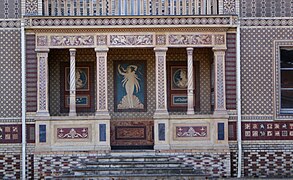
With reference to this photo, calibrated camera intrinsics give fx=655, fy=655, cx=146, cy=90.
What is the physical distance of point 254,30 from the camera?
20.5 m

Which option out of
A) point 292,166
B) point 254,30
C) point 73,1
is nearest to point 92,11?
point 73,1

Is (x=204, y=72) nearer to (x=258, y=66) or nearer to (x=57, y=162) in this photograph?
(x=258, y=66)

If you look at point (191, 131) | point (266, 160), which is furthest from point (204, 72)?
point (266, 160)

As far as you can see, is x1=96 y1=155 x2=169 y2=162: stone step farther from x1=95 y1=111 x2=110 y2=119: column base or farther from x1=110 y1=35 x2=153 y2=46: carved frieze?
x1=110 y1=35 x2=153 y2=46: carved frieze

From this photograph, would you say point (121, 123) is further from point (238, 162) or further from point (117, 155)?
point (238, 162)

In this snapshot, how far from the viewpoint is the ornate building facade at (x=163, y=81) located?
20016 millimetres

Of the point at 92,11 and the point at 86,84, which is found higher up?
the point at 92,11

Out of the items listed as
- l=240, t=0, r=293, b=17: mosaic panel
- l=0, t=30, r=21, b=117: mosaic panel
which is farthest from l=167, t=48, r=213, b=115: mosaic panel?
l=0, t=30, r=21, b=117: mosaic panel

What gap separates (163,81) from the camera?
2022cm

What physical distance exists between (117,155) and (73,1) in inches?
201

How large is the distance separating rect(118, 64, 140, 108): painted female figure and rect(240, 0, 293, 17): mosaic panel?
401 centimetres

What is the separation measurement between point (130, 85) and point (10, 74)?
391 cm

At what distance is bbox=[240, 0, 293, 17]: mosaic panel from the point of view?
20.5m

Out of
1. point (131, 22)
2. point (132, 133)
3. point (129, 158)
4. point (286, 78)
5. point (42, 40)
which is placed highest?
point (131, 22)
